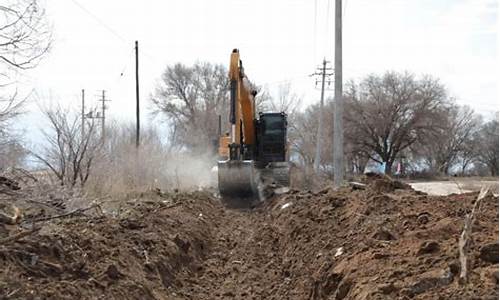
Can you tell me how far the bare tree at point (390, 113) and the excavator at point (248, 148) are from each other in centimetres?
3789

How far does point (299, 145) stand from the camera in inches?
2662

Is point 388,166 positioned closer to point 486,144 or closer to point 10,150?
point 486,144

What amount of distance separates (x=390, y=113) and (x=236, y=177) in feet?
139

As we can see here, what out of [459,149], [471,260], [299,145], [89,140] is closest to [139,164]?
[89,140]

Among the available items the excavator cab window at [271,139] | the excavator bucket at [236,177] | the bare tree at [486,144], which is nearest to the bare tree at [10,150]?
the excavator bucket at [236,177]

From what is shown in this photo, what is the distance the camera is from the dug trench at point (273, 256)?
5.56 meters

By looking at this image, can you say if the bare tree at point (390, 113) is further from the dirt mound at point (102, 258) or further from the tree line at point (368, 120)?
the dirt mound at point (102, 258)

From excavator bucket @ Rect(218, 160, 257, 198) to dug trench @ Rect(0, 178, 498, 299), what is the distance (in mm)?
5500

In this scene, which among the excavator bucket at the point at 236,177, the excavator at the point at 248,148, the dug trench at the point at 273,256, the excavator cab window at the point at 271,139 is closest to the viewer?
the dug trench at the point at 273,256

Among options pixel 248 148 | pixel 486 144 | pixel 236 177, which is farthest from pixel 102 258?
pixel 486 144

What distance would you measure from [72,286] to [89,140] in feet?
46.6

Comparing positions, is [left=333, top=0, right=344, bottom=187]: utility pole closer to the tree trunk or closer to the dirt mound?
the dirt mound

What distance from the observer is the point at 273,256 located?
11.3 metres

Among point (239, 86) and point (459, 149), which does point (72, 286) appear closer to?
point (239, 86)
